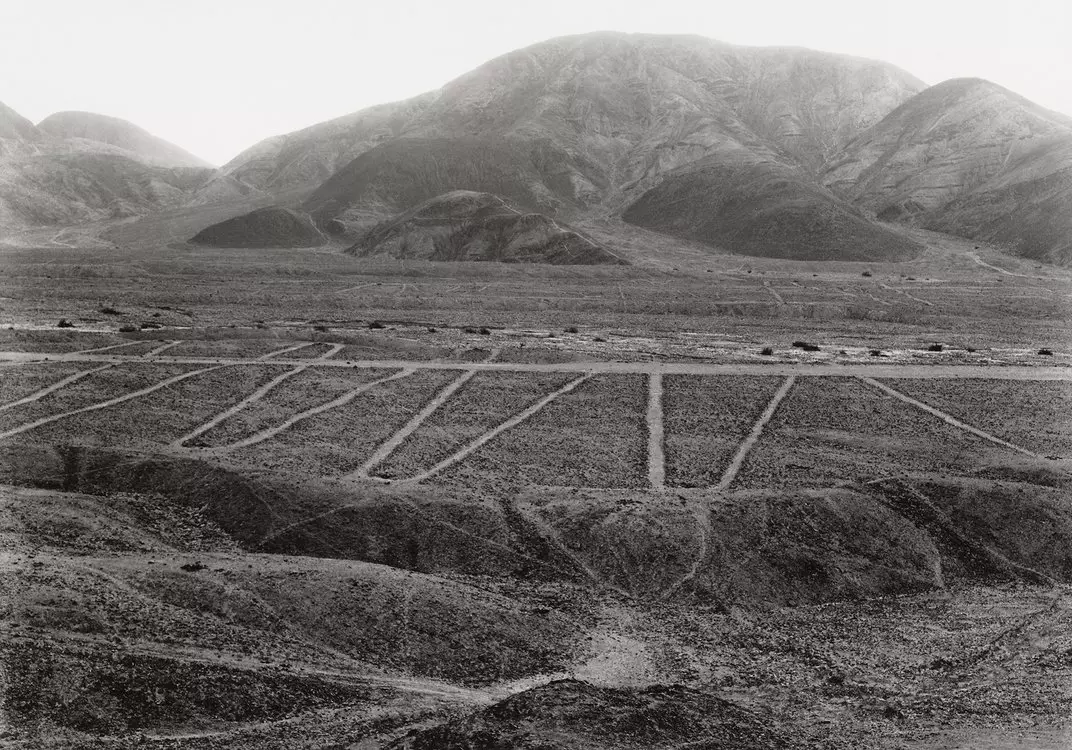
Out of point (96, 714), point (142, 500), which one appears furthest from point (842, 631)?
point (142, 500)

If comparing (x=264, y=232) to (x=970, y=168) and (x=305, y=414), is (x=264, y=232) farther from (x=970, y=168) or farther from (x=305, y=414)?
(x=970, y=168)

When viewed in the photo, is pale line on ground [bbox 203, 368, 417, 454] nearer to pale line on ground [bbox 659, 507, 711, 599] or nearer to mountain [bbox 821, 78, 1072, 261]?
pale line on ground [bbox 659, 507, 711, 599]

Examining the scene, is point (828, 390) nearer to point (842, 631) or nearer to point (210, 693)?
point (842, 631)

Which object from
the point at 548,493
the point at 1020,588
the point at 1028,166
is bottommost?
the point at 1020,588

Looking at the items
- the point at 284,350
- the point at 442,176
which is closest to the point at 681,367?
the point at 284,350

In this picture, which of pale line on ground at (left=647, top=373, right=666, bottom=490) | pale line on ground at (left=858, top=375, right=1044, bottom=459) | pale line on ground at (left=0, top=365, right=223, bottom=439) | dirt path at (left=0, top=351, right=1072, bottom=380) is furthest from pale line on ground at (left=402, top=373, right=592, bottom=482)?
pale line on ground at (left=0, top=365, right=223, bottom=439)
